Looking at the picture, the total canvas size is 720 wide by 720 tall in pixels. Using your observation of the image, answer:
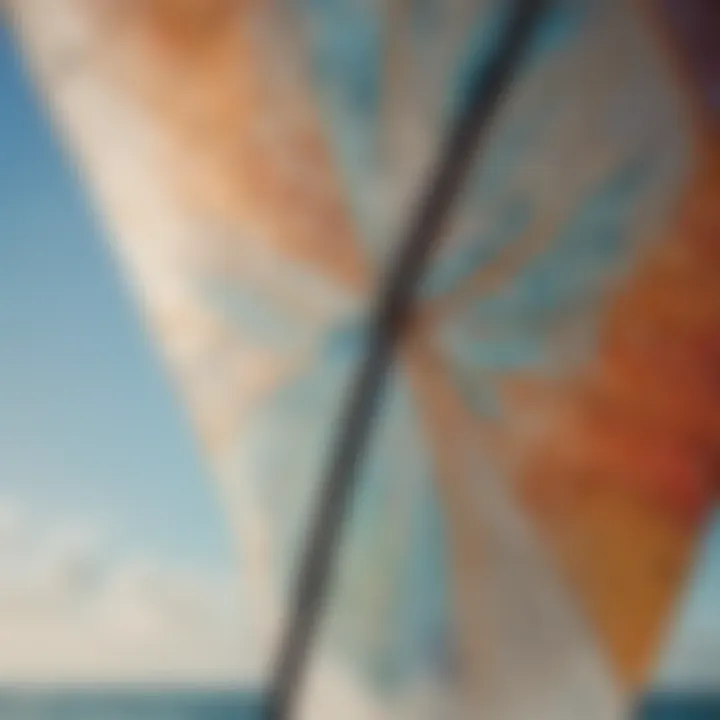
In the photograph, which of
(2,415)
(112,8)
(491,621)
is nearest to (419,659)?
(491,621)

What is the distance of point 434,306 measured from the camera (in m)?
0.93

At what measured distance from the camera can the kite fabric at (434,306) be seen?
874 mm

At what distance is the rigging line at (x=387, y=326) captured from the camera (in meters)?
0.89

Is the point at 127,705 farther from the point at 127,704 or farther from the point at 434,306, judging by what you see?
the point at 434,306

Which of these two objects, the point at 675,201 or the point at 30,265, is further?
the point at 675,201

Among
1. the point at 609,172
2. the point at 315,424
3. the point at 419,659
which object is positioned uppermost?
the point at 609,172

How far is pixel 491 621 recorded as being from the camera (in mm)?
917

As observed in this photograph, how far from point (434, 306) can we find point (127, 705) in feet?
1.10

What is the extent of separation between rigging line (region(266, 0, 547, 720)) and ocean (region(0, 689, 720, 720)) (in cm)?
4

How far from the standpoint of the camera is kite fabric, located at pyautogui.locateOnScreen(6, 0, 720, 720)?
2.87 feet

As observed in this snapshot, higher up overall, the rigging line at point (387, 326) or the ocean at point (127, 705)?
the rigging line at point (387, 326)

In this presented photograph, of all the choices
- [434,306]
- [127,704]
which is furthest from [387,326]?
[127,704]

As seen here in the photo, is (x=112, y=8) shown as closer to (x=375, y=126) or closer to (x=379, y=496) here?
(x=375, y=126)

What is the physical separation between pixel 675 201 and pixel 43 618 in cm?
53
